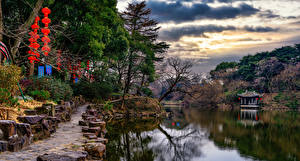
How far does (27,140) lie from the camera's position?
556 cm

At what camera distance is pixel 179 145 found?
38.3 feet

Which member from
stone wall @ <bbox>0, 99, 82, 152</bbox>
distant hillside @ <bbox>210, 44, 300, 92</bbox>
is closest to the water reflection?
stone wall @ <bbox>0, 99, 82, 152</bbox>

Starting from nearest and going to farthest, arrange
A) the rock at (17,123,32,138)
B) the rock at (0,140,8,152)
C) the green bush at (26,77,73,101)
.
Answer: the rock at (0,140,8,152) → the rock at (17,123,32,138) → the green bush at (26,77,73,101)

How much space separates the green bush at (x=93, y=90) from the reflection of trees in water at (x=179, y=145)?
8.34 m

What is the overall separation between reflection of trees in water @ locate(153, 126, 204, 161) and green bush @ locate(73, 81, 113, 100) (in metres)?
8.34

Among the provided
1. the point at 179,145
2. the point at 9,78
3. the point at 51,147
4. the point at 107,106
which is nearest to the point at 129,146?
the point at 179,145

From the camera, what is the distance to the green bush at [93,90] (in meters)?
20.2

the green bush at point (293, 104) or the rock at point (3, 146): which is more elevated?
the rock at point (3, 146)

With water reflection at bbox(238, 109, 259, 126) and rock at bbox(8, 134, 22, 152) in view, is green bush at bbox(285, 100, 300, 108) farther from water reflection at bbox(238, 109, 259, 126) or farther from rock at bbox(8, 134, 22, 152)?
rock at bbox(8, 134, 22, 152)

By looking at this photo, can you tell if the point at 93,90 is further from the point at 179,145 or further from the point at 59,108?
the point at 179,145

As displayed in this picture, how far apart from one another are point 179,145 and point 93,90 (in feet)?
36.8

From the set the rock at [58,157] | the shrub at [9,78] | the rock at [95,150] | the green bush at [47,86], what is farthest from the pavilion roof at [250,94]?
the rock at [58,157]

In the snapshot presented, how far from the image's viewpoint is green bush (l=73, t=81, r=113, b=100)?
2017 cm

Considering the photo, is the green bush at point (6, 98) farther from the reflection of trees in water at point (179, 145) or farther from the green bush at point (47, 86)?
the reflection of trees in water at point (179, 145)
